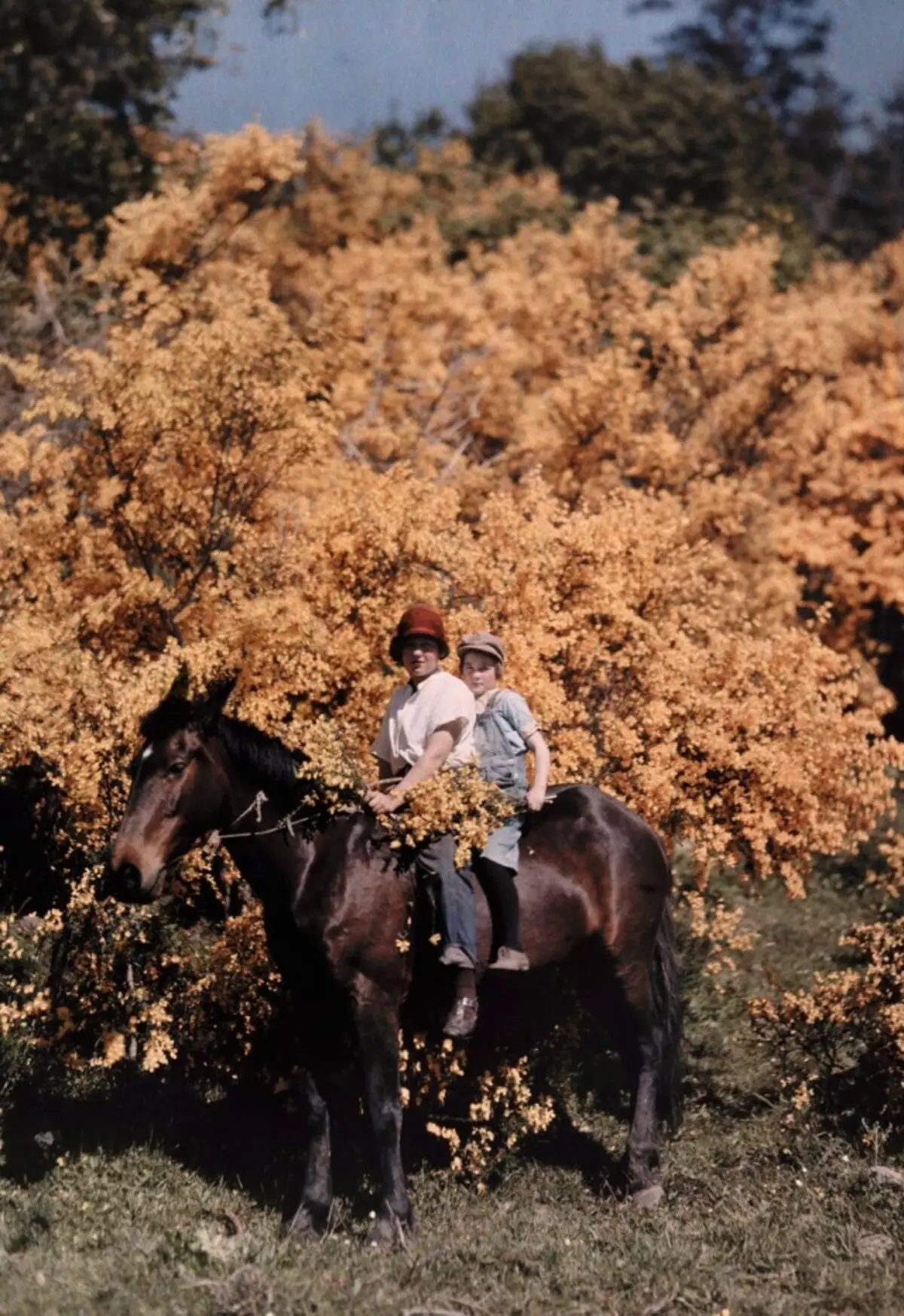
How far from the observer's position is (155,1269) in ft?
19.9

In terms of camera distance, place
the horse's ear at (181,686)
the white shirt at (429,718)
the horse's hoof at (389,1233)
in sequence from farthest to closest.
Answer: the white shirt at (429,718)
the horse's hoof at (389,1233)
the horse's ear at (181,686)

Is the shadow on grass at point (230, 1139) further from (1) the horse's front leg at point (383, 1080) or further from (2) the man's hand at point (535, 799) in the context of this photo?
(2) the man's hand at point (535, 799)

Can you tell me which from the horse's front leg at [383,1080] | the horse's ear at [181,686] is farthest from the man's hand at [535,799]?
the horse's ear at [181,686]

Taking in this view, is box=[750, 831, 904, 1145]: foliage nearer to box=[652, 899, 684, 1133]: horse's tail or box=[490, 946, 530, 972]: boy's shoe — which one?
box=[652, 899, 684, 1133]: horse's tail

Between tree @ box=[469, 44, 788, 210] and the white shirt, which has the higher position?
tree @ box=[469, 44, 788, 210]

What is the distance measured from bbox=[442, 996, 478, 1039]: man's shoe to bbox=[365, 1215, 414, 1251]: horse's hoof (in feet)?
3.08

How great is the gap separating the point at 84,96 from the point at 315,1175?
20.9 m

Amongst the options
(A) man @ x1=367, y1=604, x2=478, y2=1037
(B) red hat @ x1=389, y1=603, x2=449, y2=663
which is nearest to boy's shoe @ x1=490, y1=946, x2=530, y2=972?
(A) man @ x1=367, y1=604, x2=478, y2=1037

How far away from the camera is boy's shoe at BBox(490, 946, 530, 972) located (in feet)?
24.2

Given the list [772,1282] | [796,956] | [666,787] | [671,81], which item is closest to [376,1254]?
[772,1282]

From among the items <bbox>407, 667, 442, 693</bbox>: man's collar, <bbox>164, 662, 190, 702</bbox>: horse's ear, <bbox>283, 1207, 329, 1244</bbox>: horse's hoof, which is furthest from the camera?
<bbox>407, 667, 442, 693</bbox>: man's collar

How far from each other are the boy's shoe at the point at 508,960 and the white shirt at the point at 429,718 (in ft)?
3.50

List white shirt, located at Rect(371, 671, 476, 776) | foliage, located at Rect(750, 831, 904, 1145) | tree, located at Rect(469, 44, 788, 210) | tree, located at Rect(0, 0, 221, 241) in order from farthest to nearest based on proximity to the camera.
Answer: tree, located at Rect(469, 44, 788, 210), tree, located at Rect(0, 0, 221, 241), foliage, located at Rect(750, 831, 904, 1145), white shirt, located at Rect(371, 671, 476, 776)

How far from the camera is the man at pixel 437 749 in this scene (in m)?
6.98
